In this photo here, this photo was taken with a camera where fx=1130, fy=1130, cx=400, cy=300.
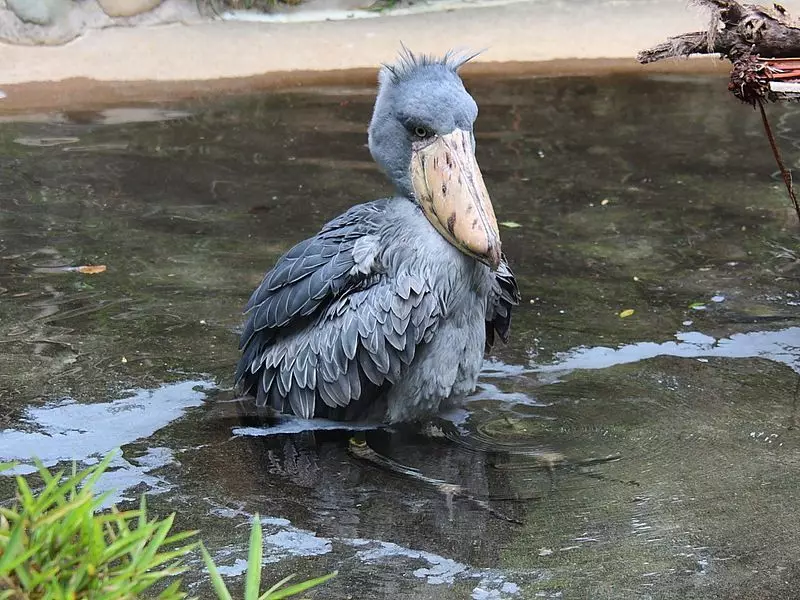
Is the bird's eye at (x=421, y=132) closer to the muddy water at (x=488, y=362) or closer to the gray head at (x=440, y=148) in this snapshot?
the gray head at (x=440, y=148)

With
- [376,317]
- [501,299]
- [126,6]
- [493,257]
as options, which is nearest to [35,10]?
[126,6]

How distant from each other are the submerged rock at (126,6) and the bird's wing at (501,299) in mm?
6868

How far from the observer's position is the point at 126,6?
10172 millimetres

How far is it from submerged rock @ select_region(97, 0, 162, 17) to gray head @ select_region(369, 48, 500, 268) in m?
6.84

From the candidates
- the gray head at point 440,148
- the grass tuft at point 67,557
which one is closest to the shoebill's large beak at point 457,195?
the gray head at point 440,148

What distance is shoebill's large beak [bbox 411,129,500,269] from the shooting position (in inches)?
149

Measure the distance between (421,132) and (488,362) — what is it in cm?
124

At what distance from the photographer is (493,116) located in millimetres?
8125

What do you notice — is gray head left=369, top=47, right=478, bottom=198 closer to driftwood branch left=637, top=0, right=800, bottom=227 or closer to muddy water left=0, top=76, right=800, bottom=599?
driftwood branch left=637, top=0, right=800, bottom=227

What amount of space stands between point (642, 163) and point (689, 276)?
182 cm

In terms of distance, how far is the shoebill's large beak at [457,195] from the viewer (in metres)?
3.79

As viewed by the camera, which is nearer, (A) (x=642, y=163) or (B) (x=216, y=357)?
(B) (x=216, y=357)

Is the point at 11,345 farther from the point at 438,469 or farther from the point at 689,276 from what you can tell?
the point at 689,276

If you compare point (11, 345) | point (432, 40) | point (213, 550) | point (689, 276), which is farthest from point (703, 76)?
point (213, 550)
